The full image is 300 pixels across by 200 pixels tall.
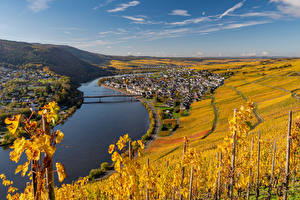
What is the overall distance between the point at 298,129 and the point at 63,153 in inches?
1531

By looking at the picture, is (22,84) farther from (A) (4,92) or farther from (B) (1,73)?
(B) (1,73)

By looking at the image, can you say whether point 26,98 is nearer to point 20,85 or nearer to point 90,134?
point 20,85

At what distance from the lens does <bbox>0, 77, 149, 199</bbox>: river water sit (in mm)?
31078

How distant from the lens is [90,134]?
45812mm

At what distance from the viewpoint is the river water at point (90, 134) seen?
31078mm

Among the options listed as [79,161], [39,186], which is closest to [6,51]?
[79,161]

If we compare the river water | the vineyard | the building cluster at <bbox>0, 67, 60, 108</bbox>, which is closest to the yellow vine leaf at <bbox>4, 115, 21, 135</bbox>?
the vineyard

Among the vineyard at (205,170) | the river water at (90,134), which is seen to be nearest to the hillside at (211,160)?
the vineyard at (205,170)

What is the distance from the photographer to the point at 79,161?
33.1 meters

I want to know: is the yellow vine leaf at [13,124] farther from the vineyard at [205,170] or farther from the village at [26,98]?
the village at [26,98]

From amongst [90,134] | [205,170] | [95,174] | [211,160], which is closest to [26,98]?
[90,134]

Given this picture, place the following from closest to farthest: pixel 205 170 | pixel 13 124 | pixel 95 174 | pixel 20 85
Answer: pixel 13 124 < pixel 205 170 < pixel 95 174 < pixel 20 85

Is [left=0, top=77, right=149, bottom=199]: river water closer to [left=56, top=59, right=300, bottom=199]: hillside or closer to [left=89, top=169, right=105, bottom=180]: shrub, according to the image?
[left=89, top=169, right=105, bottom=180]: shrub

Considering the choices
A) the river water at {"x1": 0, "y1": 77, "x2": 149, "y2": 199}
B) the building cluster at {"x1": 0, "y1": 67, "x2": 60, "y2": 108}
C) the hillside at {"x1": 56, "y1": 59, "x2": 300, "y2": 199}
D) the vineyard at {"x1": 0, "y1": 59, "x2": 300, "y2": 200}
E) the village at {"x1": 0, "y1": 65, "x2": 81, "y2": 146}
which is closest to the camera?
the vineyard at {"x1": 0, "y1": 59, "x2": 300, "y2": 200}
